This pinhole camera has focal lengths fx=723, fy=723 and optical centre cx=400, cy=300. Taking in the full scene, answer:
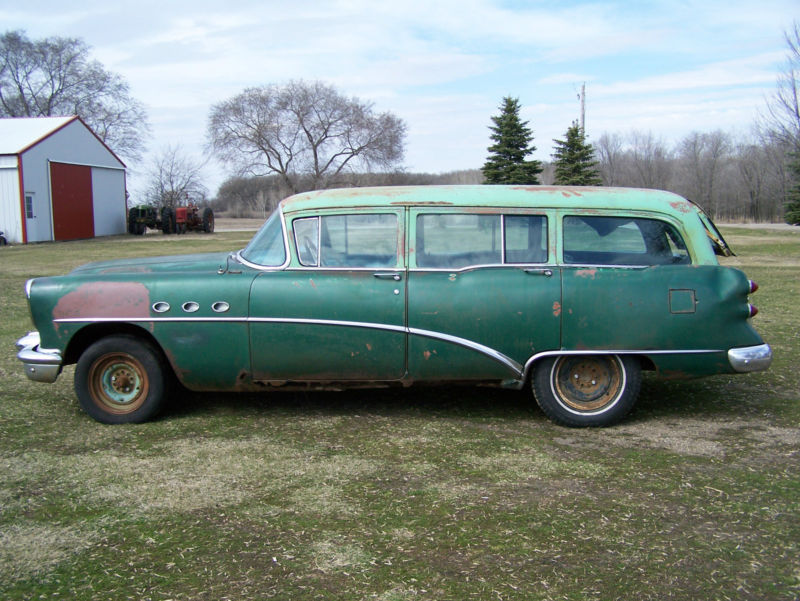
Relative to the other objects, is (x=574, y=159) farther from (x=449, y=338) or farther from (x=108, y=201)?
(x=449, y=338)

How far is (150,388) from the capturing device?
5090mm

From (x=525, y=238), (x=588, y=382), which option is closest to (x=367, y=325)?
(x=525, y=238)

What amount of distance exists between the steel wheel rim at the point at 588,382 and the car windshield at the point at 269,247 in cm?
210

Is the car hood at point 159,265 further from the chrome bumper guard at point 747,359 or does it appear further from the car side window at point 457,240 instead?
the chrome bumper guard at point 747,359

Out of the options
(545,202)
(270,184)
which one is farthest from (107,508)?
A: (270,184)

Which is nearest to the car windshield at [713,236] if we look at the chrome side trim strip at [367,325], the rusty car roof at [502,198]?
the rusty car roof at [502,198]

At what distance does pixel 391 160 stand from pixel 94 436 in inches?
1808

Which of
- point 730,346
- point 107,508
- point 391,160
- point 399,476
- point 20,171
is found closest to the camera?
point 107,508

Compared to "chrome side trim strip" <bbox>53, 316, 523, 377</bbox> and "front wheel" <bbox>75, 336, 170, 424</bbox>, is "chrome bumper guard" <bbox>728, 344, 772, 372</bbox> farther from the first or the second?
"front wheel" <bbox>75, 336, 170, 424</bbox>

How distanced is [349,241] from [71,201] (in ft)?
108

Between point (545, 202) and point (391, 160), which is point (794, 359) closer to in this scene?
point (545, 202)

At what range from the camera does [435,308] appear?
4.90 metres

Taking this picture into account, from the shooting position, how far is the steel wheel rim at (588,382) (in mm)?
5008

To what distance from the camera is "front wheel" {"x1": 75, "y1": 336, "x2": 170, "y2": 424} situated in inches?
200
